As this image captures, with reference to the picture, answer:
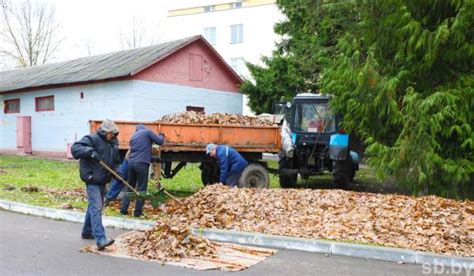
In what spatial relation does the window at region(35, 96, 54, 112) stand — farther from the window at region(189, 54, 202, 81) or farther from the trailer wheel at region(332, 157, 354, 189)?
the trailer wheel at region(332, 157, 354, 189)

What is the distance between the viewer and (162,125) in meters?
10.9

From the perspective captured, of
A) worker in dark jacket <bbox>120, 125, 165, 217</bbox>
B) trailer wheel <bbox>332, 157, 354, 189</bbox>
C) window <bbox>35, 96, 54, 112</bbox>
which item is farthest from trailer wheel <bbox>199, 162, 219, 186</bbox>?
window <bbox>35, 96, 54, 112</bbox>

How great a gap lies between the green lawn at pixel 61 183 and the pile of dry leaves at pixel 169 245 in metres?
2.57

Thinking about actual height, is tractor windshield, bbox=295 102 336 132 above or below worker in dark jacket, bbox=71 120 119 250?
above

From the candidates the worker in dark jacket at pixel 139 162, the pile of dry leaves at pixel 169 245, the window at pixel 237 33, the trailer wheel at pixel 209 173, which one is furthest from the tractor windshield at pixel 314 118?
the window at pixel 237 33

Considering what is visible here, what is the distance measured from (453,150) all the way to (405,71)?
6.06ft

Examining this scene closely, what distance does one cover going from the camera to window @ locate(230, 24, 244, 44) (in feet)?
153

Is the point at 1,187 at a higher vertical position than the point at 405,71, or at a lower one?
lower

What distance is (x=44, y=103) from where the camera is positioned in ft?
88.0

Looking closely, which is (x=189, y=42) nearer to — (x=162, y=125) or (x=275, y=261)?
(x=162, y=125)

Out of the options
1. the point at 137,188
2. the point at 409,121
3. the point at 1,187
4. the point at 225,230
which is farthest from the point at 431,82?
the point at 1,187

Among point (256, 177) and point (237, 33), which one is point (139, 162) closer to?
point (256, 177)

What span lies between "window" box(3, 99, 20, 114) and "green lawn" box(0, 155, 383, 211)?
9.91 meters

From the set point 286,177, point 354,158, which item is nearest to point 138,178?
point 286,177
